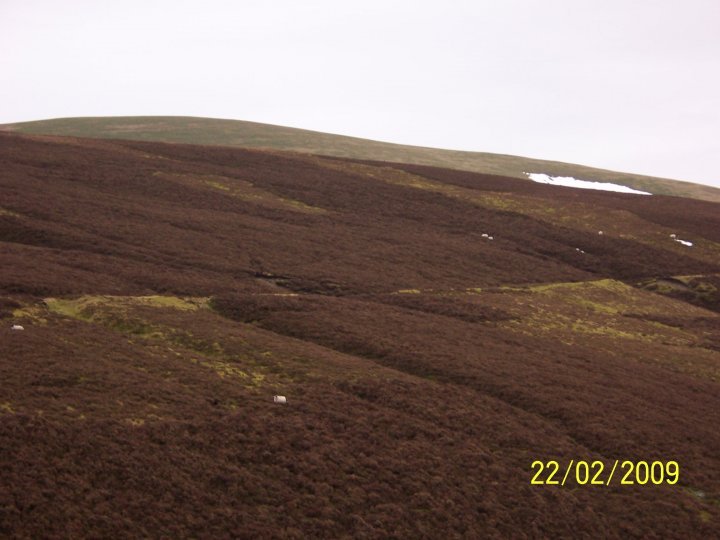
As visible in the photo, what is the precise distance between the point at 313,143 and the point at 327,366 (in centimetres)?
9800

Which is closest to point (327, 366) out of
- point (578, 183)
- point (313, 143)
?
point (578, 183)

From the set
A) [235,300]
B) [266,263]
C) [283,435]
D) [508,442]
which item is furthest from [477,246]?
[283,435]

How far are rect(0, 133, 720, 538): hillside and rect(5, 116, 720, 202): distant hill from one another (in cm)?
5315

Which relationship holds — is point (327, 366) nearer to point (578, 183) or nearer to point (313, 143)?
point (578, 183)

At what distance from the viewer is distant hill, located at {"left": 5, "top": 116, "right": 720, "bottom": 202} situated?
118250mm

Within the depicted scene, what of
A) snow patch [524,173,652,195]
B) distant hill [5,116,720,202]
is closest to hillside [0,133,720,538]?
snow patch [524,173,652,195]

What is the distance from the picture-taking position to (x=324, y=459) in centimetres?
2281

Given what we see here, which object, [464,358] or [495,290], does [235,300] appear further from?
[495,290]

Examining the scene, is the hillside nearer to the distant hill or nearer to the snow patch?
the snow patch

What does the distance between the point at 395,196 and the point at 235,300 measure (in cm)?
3497

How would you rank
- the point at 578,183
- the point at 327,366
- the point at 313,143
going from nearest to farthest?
the point at 327,366 < the point at 578,183 < the point at 313,143

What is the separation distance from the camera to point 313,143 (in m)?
125

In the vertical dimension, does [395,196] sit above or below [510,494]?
above

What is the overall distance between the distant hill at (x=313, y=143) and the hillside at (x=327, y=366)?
2092 inches
